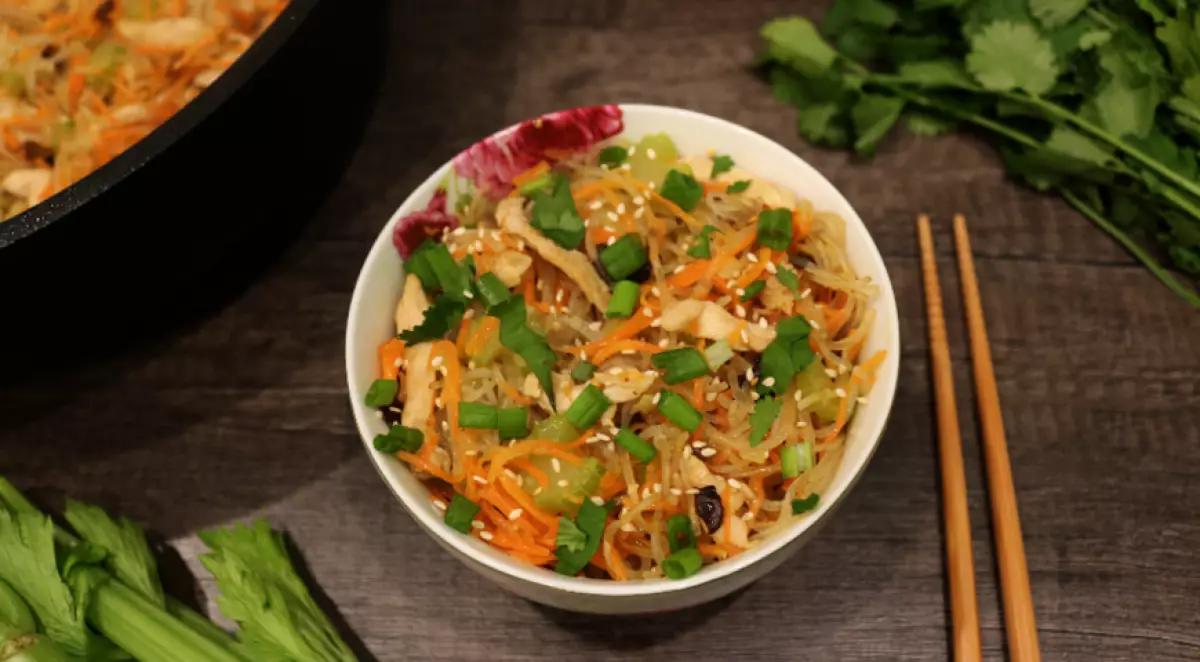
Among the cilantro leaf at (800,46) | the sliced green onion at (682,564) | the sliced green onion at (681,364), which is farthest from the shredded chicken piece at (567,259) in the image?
the cilantro leaf at (800,46)

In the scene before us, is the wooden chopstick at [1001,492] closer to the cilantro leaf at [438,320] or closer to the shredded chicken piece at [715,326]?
the shredded chicken piece at [715,326]

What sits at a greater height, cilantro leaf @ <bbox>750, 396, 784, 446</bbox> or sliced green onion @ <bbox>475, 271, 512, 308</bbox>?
sliced green onion @ <bbox>475, 271, 512, 308</bbox>

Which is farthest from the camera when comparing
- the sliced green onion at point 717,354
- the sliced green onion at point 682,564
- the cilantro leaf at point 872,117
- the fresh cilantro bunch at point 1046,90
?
the cilantro leaf at point 872,117

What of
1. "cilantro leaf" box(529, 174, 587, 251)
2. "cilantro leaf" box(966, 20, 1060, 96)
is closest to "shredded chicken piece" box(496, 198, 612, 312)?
"cilantro leaf" box(529, 174, 587, 251)

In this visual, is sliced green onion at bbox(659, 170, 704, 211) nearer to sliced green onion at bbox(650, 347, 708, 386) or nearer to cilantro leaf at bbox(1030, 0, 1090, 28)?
sliced green onion at bbox(650, 347, 708, 386)

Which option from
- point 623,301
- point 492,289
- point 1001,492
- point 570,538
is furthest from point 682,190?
point 1001,492

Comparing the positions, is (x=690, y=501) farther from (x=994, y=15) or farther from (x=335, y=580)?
(x=994, y=15)
